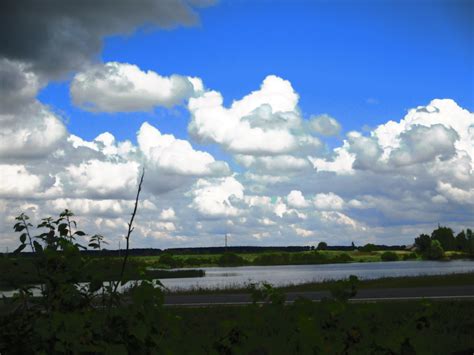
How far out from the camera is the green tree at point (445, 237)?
14150 cm

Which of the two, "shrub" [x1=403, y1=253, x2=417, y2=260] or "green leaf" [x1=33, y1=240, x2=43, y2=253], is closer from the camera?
"green leaf" [x1=33, y1=240, x2=43, y2=253]

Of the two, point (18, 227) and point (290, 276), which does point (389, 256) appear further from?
point (18, 227)

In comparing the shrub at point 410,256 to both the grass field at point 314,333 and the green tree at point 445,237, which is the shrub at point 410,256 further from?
the grass field at point 314,333

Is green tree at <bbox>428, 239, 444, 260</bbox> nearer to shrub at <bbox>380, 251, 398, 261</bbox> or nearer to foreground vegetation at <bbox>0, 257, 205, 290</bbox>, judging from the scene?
shrub at <bbox>380, 251, 398, 261</bbox>

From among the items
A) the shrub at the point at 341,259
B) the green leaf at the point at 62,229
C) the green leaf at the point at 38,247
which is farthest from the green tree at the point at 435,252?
the green leaf at the point at 38,247

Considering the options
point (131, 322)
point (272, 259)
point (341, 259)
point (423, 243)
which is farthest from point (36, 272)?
point (423, 243)

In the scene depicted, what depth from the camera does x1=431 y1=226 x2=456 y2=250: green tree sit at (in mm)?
141500

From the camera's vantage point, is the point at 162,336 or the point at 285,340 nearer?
the point at 162,336

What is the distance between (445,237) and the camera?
5655 inches

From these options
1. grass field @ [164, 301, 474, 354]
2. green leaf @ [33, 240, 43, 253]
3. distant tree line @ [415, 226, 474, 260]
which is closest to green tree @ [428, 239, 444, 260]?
distant tree line @ [415, 226, 474, 260]

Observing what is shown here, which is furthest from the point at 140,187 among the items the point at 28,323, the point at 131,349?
the point at 28,323

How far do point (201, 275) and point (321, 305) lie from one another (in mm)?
58407

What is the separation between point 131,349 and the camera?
3953mm

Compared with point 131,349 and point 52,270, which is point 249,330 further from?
point 52,270
